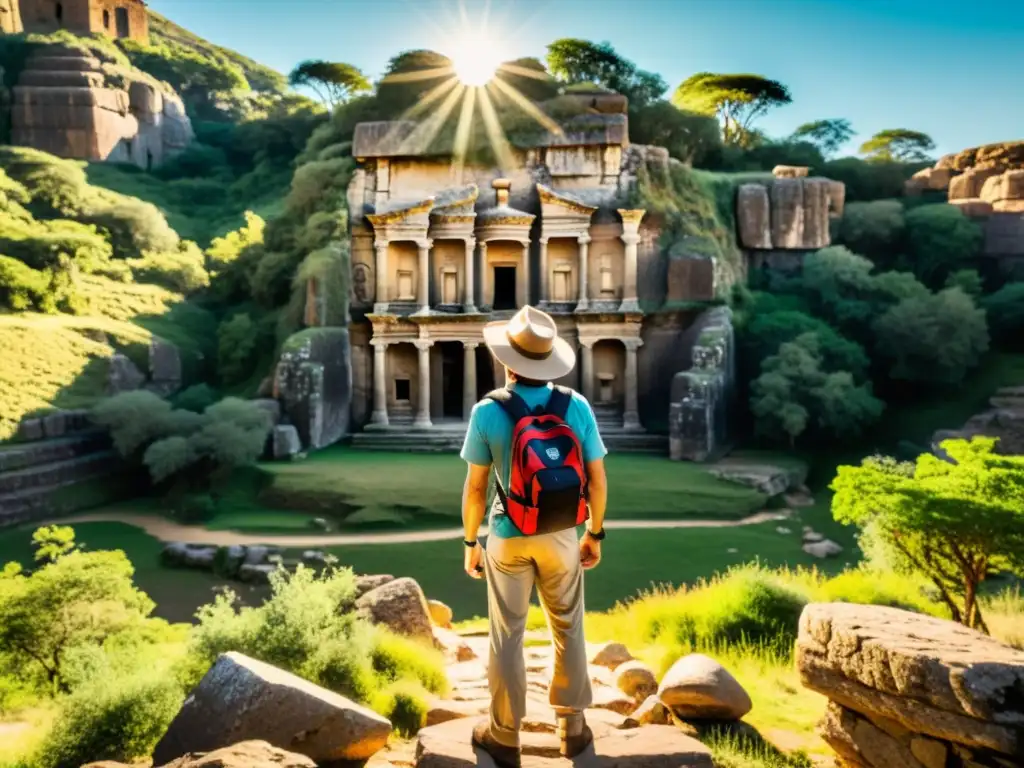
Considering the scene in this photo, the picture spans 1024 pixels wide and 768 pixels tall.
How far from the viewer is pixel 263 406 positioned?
2425 cm

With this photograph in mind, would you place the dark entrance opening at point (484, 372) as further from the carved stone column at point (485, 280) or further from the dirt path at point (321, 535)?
the dirt path at point (321, 535)

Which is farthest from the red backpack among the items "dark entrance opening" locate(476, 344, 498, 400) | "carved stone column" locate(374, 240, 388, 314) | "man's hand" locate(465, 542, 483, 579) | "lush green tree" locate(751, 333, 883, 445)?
"dark entrance opening" locate(476, 344, 498, 400)

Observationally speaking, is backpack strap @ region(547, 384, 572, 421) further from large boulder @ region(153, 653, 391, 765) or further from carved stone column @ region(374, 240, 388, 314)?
carved stone column @ region(374, 240, 388, 314)

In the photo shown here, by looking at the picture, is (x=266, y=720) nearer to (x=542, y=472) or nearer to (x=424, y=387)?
(x=542, y=472)

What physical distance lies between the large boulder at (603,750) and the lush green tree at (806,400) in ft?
68.1

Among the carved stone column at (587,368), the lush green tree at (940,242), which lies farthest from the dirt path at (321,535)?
the lush green tree at (940,242)

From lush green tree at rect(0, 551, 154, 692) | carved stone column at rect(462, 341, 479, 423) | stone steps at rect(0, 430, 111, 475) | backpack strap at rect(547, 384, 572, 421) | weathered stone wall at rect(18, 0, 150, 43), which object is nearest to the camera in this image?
backpack strap at rect(547, 384, 572, 421)

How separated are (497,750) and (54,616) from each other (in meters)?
6.79

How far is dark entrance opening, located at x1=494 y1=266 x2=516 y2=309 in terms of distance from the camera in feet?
100

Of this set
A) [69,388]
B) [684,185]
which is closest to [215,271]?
[69,388]

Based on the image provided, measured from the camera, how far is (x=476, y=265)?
29703mm

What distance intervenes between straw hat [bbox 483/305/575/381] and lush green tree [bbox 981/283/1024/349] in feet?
96.5

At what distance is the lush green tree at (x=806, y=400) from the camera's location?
2439cm

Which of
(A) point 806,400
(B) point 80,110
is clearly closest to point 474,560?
(A) point 806,400
